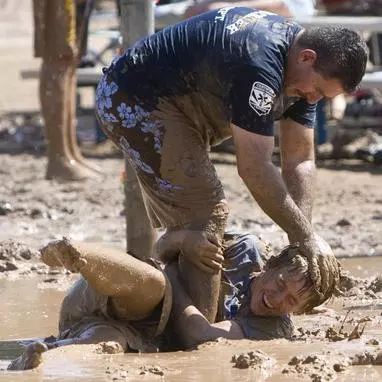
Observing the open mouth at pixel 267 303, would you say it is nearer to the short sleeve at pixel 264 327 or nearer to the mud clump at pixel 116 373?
the short sleeve at pixel 264 327

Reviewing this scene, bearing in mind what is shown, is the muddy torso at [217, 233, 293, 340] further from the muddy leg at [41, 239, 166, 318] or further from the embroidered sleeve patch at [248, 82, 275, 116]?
the embroidered sleeve patch at [248, 82, 275, 116]

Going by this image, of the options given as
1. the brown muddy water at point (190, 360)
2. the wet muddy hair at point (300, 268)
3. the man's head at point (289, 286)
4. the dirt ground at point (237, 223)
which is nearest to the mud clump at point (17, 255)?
the dirt ground at point (237, 223)

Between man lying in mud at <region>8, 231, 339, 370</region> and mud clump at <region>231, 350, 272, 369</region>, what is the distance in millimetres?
390

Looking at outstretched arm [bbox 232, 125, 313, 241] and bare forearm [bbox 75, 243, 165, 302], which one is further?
outstretched arm [bbox 232, 125, 313, 241]

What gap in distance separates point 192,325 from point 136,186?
5.28 ft

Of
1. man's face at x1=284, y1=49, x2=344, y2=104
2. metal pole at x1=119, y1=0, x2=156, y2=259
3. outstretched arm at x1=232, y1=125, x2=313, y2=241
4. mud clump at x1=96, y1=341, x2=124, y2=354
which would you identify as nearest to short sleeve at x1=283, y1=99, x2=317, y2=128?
man's face at x1=284, y1=49, x2=344, y2=104

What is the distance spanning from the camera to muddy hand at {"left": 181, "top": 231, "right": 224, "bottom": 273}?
5645mm

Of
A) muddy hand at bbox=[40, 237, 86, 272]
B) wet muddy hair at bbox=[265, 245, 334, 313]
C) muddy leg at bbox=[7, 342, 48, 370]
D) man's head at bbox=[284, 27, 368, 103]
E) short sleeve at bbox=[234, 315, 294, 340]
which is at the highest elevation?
man's head at bbox=[284, 27, 368, 103]

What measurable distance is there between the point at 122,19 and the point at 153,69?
50.8 inches

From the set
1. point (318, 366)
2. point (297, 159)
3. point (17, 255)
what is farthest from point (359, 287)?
point (17, 255)

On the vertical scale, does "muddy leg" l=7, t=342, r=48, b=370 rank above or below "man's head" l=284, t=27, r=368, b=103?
below

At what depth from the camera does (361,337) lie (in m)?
5.58

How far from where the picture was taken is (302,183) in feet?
19.6

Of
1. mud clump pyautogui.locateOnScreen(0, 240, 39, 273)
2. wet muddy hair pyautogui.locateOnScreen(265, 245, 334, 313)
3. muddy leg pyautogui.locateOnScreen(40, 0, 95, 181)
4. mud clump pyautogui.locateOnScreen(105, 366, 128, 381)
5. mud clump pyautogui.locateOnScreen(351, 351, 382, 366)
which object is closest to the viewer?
mud clump pyautogui.locateOnScreen(105, 366, 128, 381)
